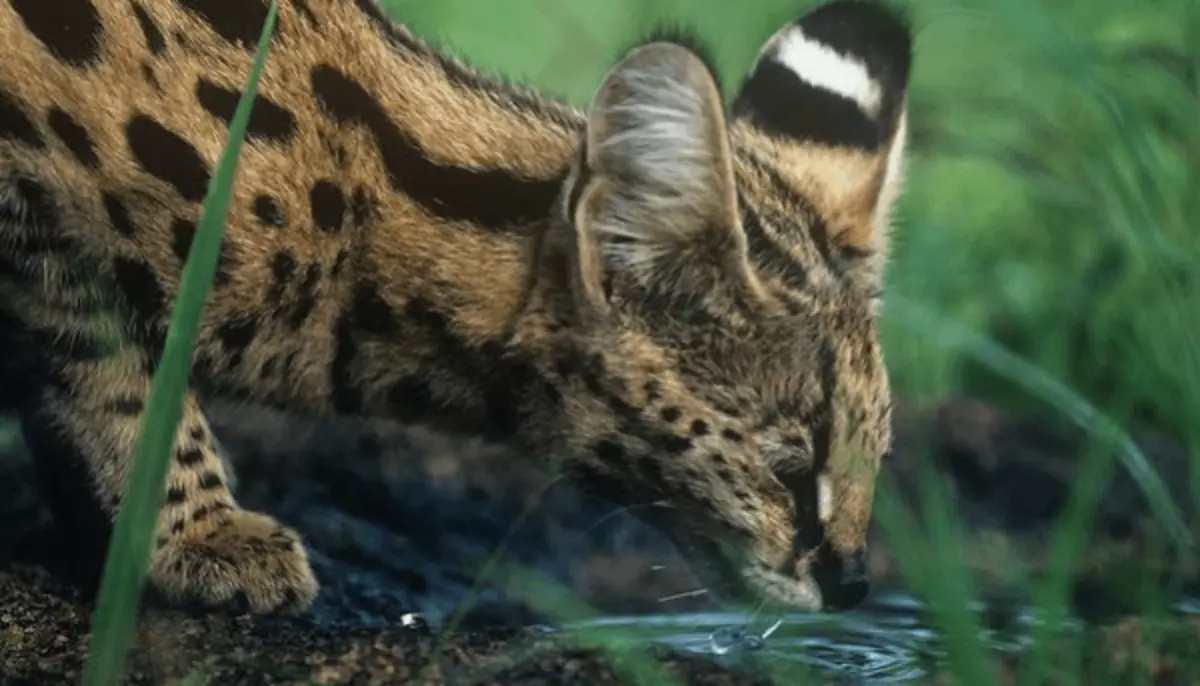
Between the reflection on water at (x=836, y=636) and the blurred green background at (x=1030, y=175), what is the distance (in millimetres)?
312

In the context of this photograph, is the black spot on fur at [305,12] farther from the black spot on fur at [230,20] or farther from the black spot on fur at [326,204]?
the black spot on fur at [326,204]

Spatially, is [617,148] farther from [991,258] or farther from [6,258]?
[991,258]

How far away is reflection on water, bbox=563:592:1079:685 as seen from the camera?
1.88 metres

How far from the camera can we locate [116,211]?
75.1 inches

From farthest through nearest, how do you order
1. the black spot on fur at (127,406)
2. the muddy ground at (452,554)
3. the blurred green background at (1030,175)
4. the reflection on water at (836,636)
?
the blurred green background at (1030,175) < the black spot on fur at (127,406) < the reflection on water at (836,636) < the muddy ground at (452,554)

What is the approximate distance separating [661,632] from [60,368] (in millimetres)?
653

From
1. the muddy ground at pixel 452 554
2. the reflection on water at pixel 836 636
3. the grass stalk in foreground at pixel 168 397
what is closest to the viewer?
the grass stalk in foreground at pixel 168 397

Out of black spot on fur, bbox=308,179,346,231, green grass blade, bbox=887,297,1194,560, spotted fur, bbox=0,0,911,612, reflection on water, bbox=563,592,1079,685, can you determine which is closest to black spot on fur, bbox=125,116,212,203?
spotted fur, bbox=0,0,911,612

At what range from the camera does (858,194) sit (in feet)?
6.88

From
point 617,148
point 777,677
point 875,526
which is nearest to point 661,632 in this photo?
point 777,677

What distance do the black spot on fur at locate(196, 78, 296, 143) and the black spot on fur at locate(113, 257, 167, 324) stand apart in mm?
165

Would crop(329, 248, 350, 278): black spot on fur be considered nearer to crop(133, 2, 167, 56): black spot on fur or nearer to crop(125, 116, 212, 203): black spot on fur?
crop(125, 116, 212, 203): black spot on fur

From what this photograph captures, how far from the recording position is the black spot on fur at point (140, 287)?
75.8 inches

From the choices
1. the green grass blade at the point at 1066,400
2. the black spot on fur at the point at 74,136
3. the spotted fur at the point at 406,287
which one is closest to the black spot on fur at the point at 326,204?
the spotted fur at the point at 406,287
